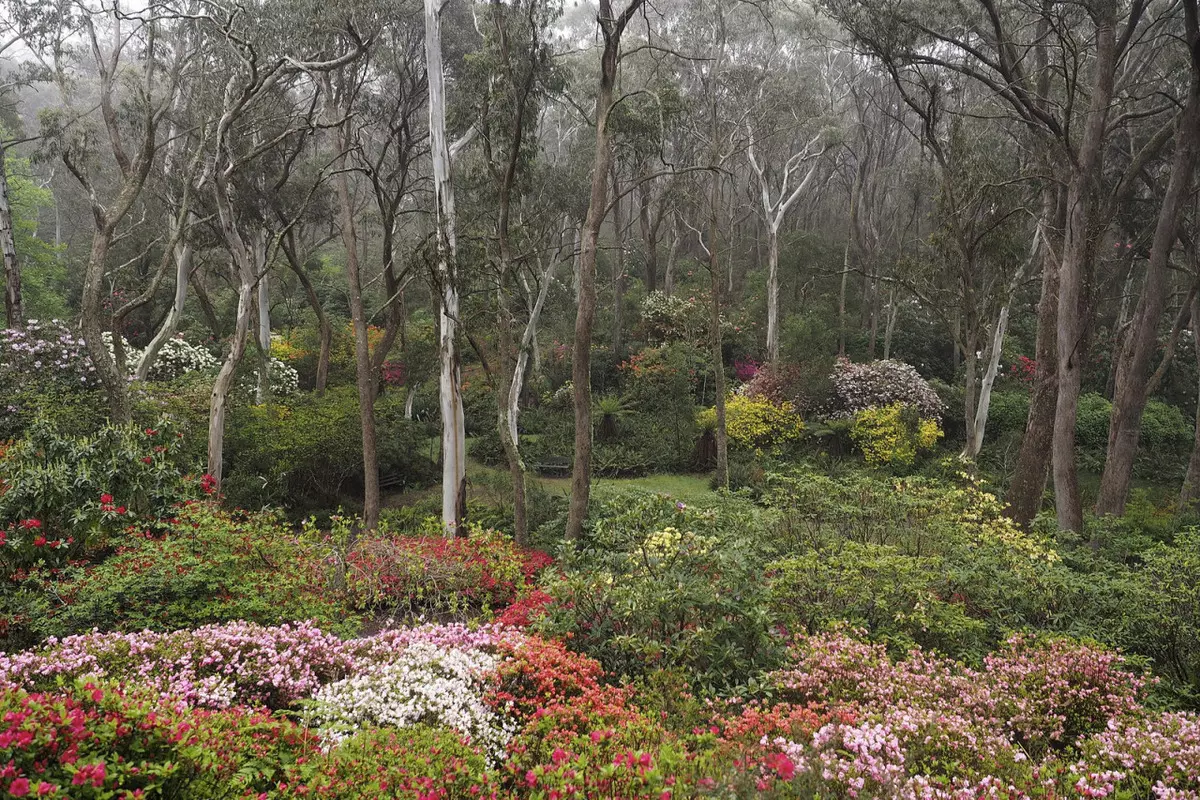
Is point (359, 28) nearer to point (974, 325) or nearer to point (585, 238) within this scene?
point (585, 238)

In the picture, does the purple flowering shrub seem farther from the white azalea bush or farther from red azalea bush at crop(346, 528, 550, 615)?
the white azalea bush

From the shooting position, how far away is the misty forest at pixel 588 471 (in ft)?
11.8

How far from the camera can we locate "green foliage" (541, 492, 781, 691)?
4930 mm

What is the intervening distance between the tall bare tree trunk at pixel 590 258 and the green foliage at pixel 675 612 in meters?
3.30

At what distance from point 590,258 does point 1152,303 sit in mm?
7614

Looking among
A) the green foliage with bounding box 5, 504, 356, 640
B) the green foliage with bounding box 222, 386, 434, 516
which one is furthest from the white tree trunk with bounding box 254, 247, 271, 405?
the green foliage with bounding box 5, 504, 356, 640

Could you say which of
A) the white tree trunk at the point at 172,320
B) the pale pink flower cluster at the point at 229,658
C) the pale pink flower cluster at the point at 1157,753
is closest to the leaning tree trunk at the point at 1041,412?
the pale pink flower cluster at the point at 1157,753

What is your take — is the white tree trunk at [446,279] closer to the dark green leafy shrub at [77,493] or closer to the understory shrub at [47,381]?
the dark green leafy shrub at [77,493]

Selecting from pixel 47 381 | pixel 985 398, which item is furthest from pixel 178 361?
pixel 985 398

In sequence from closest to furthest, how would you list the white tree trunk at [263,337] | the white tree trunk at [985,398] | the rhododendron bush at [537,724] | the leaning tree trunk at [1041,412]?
the rhododendron bush at [537,724], the leaning tree trunk at [1041,412], the white tree trunk at [985,398], the white tree trunk at [263,337]

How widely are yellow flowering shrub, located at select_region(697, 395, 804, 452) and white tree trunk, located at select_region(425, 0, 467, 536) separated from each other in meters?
7.81

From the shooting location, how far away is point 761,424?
17.2m

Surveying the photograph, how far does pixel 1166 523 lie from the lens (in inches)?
454

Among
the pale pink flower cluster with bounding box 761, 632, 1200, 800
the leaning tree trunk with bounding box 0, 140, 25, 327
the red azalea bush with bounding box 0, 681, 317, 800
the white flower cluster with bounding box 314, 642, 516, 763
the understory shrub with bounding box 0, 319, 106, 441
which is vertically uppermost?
the leaning tree trunk with bounding box 0, 140, 25, 327
